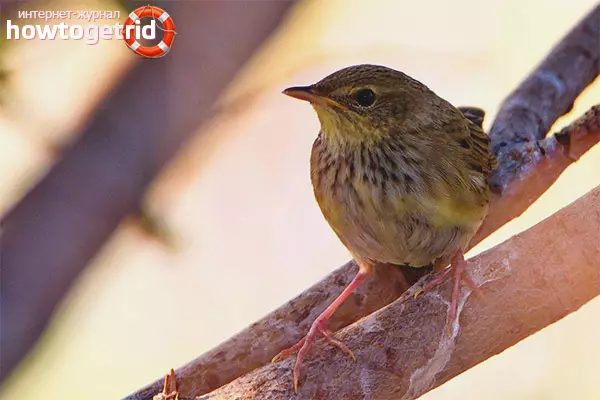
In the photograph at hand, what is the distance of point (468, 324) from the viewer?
6.32 ft

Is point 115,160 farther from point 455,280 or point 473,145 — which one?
point 473,145

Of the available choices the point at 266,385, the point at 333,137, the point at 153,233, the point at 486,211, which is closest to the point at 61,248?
the point at 153,233

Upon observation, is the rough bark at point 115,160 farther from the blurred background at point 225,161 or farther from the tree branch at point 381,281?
the tree branch at point 381,281

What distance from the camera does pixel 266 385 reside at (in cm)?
186

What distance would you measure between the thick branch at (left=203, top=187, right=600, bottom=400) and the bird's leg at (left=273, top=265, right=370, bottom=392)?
0.06ft

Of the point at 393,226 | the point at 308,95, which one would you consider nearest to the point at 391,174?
the point at 393,226

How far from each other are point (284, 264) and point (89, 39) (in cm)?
107

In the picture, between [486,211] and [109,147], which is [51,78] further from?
[486,211]

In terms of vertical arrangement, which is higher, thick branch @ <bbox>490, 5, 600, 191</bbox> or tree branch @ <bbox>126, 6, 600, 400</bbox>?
thick branch @ <bbox>490, 5, 600, 191</bbox>

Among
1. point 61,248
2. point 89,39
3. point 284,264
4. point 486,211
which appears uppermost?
point 89,39

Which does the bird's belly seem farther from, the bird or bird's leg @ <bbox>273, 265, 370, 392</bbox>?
bird's leg @ <bbox>273, 265, 370, 392</bbox>

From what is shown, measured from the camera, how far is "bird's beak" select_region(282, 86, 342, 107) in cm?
206

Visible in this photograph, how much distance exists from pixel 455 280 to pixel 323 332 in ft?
1.14

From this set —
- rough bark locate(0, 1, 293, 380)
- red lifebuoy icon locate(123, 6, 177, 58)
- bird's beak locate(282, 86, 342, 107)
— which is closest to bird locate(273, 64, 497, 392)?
bird's beak locate(282, 86, 342, 107)
